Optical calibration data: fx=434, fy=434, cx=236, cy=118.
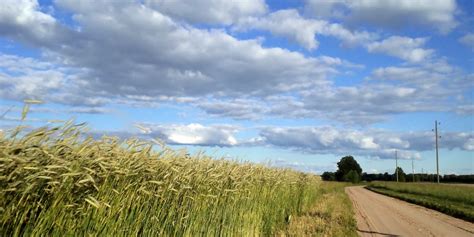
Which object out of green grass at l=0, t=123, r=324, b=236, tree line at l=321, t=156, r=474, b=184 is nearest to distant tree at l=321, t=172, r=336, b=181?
tree line at l=321, t=156, r=474, b=184

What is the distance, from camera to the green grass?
364 cm

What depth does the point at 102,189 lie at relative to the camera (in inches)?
176

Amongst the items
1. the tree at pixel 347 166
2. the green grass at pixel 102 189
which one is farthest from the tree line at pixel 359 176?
the green grass at pixel 102 189

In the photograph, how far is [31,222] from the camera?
378cm

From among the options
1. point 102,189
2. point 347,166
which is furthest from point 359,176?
point 102,189

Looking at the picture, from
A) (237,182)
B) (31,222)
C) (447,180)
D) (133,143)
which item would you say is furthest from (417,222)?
(447,180)

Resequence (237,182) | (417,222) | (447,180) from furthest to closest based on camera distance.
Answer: (447,180) → (417,222) → (237,182)

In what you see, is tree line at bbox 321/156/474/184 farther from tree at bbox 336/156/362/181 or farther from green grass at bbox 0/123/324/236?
green grass at bbox 0/123/324/236

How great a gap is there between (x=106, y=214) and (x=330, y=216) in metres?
14.5

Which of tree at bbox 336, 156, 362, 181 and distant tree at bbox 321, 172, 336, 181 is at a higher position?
tree at bbox 336, 156, 362, 181

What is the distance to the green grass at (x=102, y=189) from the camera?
3.64 m

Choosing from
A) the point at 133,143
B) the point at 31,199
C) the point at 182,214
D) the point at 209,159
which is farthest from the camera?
the point at 209,159

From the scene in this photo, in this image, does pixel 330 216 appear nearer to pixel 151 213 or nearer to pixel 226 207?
pixel 226 207

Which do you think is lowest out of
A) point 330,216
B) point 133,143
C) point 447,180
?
point 330,216
